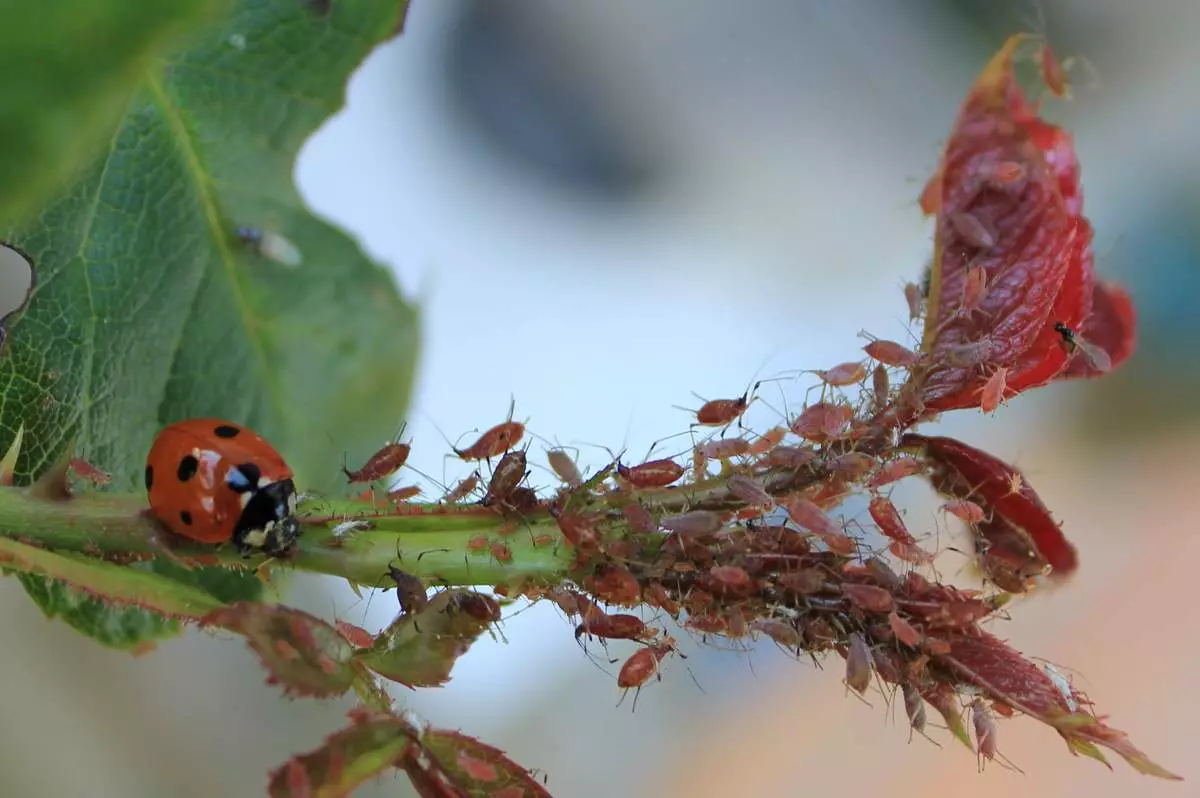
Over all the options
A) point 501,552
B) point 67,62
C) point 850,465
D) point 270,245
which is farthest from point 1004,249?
point 270,245

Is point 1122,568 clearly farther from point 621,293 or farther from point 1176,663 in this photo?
point 621,293

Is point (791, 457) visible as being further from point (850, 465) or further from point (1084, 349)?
point (1084, 349)

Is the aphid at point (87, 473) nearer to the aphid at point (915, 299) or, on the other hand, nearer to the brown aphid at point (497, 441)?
the brown aphid at point (497, 441)

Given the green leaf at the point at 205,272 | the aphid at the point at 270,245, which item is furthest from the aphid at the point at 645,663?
the aphid at the point at 270,245

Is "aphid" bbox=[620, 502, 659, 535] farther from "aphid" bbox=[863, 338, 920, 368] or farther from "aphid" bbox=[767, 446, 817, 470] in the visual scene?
"aphid" bbox=[863, 338, 920, 368]

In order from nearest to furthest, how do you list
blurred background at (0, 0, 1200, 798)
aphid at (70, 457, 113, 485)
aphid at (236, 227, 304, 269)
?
aphid at (70, 457, 113, 485)
aphid at (236, 227, 304, 269)
blurred background at (0, 0, 1200, 798)

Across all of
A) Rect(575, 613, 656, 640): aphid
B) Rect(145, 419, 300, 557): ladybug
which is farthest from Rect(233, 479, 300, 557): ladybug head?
Rect(575, 613, 656, 640): aphid

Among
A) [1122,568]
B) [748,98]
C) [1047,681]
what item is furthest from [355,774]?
[748,98]
